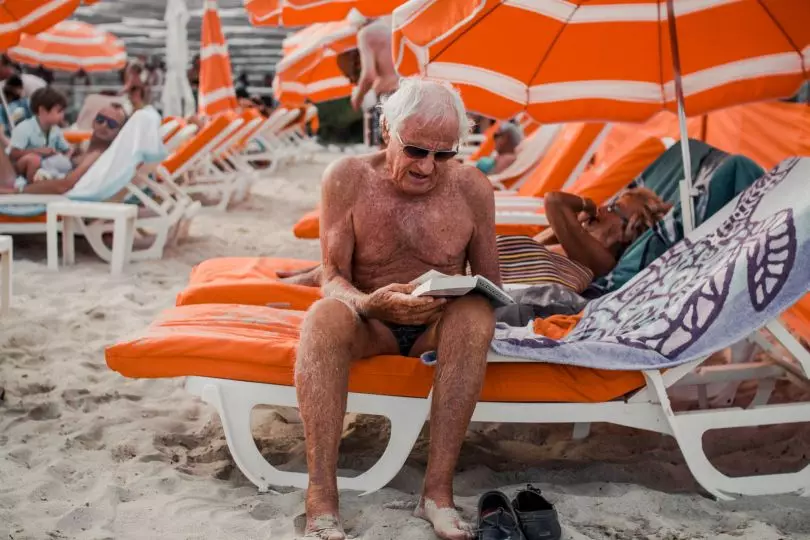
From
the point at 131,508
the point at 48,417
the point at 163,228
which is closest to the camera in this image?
the point at 131,508

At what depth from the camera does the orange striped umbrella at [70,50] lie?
1561 centimetres

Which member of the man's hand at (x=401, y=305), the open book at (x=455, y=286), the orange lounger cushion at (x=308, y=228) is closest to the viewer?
the open book at (x=455, y=286)

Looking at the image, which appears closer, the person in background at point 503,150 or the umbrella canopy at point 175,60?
the person in background at point 503,150

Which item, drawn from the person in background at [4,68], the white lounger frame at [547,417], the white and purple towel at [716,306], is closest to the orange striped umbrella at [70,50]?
the person in background at [4,68]

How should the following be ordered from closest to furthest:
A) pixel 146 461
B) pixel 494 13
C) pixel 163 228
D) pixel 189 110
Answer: pixel 146 461
pixel 494 13
pixel 163 228
pixel 189 110

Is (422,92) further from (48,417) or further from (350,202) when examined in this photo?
(48,417)

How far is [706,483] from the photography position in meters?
2.94

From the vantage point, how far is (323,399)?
2656 millimetres

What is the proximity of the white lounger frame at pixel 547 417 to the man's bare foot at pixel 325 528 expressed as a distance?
0.37m

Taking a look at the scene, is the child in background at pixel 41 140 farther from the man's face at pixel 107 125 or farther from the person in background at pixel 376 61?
the person in background at pixel 376 61

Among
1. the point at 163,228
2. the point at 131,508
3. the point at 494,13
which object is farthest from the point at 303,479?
Result: the point at 163,228

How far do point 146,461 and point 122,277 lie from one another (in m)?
3.22

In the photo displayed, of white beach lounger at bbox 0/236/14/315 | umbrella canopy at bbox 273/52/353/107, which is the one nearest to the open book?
white beach lounger at bbox 0/236/14/315

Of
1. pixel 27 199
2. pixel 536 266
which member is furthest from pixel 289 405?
pixel 27 199
